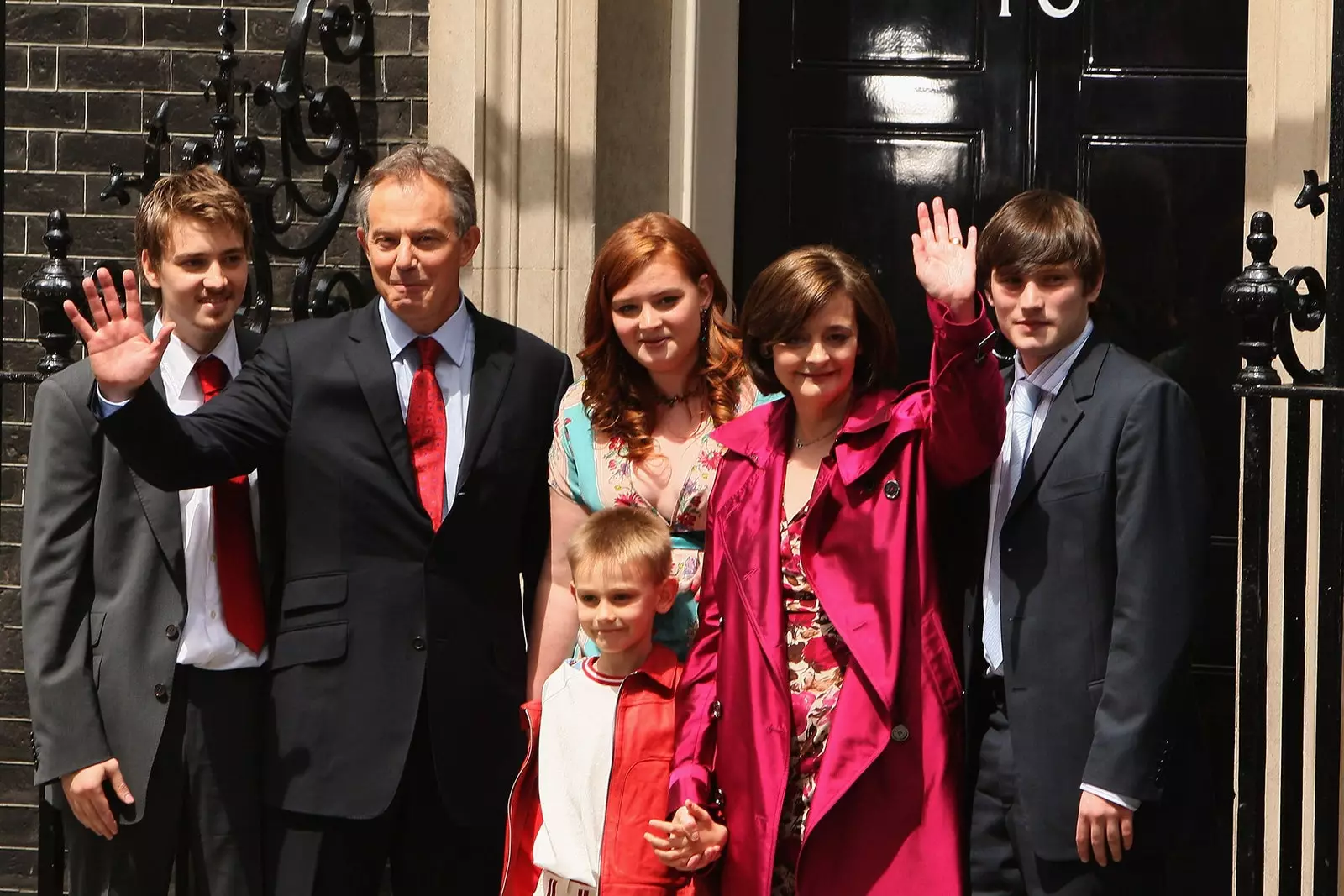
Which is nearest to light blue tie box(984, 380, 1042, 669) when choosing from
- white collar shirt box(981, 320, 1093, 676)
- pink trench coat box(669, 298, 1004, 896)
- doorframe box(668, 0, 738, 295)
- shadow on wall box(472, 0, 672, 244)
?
white collar shirt box(981, 320, 1093, 676)

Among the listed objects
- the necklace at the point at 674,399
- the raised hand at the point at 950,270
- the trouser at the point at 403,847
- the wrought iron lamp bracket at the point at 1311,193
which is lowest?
the trouser at the point at 403,847

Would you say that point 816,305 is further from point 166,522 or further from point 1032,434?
point 166,522

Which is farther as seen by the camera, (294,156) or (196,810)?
(294,156)

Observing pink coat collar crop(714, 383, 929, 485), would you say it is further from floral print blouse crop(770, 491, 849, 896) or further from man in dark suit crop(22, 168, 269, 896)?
man in dark suit crop(22, 168, 269, 896)

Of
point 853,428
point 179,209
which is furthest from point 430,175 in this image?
point 853,428

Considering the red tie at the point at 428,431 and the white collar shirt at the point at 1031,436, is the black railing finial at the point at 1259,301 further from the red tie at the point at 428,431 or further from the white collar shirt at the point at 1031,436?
the red tie at the point at 428,431

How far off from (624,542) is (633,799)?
0.55 meters

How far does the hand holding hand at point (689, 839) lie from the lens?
138 inches

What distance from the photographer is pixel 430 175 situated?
3.96 meters

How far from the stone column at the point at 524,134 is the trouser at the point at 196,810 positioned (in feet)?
6.02

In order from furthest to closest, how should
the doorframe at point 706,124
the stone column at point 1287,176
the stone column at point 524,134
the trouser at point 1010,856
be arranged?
the doorframe at point 706,124 → the stone column at point 524,134 → the stone column at point 1287,176 → the trouser at point 1010,856

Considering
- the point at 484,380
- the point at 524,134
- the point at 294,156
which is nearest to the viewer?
the point at 484,380

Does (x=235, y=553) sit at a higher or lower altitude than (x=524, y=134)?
lower

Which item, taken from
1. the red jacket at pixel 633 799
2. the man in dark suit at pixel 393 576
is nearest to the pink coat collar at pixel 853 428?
the red jacket at pixel 633 799
